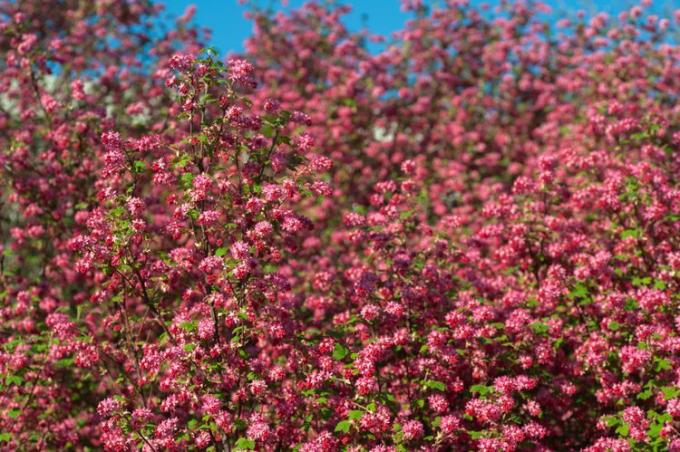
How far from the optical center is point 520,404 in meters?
9.34

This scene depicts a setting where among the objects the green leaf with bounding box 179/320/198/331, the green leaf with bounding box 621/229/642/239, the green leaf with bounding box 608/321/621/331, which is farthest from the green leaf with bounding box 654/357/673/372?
the green leaf with bounding box 179/320/198/331

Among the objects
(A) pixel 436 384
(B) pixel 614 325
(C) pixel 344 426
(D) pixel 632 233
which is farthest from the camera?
(D) pixel 632 233

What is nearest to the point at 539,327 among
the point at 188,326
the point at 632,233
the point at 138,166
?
the point at 632,233

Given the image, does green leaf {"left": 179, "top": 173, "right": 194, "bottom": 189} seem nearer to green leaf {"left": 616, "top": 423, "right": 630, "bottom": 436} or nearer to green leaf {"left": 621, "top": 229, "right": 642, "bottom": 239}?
green leaf {"left": 616, "top": 423, "right": 630, "bottom": 436}

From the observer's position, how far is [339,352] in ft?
26.8

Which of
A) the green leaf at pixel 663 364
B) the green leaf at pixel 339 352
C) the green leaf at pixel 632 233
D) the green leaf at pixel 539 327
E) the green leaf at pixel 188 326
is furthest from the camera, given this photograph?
the green leaf at pixel 632 233

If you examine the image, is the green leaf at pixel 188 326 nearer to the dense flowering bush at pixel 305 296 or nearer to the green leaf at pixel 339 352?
the dense flowering bush at pixel 305 296

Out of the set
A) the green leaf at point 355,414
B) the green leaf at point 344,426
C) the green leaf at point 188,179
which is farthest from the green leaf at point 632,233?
the green leaf at point 188,179

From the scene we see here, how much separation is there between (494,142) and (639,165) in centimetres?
942

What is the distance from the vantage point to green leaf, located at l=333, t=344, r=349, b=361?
805 centimetres

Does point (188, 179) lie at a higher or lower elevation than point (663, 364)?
higher

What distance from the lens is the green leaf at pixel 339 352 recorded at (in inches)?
317

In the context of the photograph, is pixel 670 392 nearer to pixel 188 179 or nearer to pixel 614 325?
pixel 614 325

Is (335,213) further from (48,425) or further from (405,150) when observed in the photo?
(48,425)
